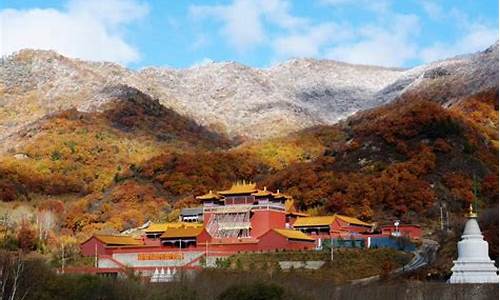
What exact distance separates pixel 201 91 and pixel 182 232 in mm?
125046

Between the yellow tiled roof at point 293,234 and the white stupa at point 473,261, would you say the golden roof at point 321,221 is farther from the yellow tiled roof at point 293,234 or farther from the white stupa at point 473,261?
the white stupa at point 473,261

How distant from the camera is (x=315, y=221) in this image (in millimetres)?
71500

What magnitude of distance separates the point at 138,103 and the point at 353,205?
222ft

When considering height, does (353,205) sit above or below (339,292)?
above

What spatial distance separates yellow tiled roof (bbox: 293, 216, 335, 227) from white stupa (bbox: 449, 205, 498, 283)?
29962 millimetres

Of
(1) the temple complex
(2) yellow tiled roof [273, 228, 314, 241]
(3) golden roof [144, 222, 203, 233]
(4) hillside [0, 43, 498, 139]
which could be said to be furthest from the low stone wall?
(4) hillside [0, 43, 498, 139]

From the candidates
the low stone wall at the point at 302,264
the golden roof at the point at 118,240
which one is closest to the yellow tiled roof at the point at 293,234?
the low stone wall at the point at 302,264

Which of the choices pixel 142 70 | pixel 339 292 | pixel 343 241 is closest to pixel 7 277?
pixel 339 292

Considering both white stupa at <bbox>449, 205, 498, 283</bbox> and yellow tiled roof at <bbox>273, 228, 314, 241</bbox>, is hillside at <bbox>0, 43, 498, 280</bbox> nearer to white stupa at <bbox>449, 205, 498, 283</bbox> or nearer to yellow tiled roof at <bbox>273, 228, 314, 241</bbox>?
A: yellow tiled roof at <bbox>273, 228, 314, 241</bbox>

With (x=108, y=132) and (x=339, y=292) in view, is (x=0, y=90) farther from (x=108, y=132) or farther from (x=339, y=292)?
(x=339, y=292)

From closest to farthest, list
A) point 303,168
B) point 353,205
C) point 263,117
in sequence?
1. point 353,205
2. point 303,168
3. point 263,117

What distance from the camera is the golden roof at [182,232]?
67812mm

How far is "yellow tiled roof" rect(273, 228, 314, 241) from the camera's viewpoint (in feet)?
216

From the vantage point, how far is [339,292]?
4588cm
